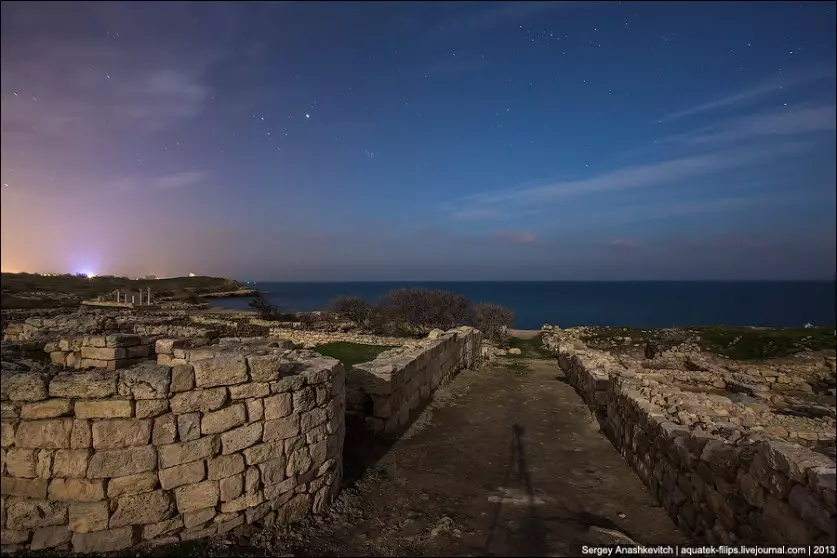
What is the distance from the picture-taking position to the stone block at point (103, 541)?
420cm

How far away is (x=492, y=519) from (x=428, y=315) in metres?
26.6

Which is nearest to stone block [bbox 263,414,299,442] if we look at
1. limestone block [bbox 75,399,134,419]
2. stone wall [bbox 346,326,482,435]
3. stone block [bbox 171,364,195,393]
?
stone block [bbox 171,364,195,393]

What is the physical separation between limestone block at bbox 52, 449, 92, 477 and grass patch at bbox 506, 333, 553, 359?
67.5ft

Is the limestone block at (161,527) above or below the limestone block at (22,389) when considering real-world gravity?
below

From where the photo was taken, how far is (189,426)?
462 centimetres

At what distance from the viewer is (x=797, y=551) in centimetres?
350

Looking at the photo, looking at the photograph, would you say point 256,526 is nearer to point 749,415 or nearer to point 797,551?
point 797,551

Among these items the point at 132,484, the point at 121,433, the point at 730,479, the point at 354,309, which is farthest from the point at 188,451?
the point at 354,309

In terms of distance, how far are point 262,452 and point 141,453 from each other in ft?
3.94

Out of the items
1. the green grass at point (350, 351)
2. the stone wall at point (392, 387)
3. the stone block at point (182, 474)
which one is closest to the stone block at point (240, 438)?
the stone block at point (182, 474)

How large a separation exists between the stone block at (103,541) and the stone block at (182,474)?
0.50 m

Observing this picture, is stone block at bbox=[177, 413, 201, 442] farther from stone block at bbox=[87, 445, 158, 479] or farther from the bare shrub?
the bare shrub

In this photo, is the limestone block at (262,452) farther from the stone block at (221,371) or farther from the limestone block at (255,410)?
the stone block at (221,371)

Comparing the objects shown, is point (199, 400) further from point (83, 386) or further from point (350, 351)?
point (350, 351)
